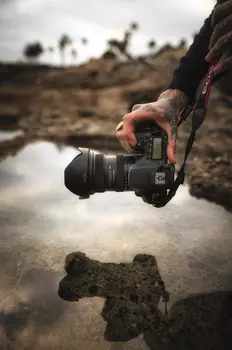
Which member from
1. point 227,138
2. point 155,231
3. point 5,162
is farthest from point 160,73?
point 155,231

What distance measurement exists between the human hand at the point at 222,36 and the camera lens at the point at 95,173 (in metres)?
0.89

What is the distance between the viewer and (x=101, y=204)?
320 cm

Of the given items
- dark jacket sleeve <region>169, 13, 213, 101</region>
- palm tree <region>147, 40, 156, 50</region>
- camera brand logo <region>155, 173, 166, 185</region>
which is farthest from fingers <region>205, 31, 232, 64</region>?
palm tree <region>147, 40, 156, 50</region>

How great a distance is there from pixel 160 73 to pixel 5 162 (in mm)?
16415

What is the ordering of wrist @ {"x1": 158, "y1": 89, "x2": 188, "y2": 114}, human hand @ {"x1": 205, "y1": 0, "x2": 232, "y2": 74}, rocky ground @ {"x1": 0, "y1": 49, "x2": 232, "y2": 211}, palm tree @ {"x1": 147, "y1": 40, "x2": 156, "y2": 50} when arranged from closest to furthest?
human hand @ {"x1": 205, "y1": 0, "x2": 232, "y2": 74}
wrist @ {"x1": 158, "y1": 89, "x2": 188, "y2": 114}
rocky ground @ {"x1": 0, "y1": 49, "x2": 232, "y2": 211}
palm tree @ {"x1": 147, "y1": 40, "x2": 156, "y2": 50}

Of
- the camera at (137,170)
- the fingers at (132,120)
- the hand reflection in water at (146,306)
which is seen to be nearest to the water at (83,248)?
the hand reflection in water at (146,306)

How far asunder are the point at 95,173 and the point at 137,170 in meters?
0.30

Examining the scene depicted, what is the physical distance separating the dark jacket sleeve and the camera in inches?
19.5

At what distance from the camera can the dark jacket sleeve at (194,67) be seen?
2.38 meters

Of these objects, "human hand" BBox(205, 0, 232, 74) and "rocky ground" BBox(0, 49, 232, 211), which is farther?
"rocky ground" BBox(0, 49, 232, 211)

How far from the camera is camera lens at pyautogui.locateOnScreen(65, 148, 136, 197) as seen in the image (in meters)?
2.12

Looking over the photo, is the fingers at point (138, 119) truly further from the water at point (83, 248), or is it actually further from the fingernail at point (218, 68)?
the water at point (83, 248)

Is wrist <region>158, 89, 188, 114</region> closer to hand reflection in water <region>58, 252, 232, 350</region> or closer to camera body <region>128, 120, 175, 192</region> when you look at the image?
camera body <region>128, 120, 175, 192</region>

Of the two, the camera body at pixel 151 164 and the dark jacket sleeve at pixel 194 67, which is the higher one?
the dark jacket sleeve at pixel 194 67
